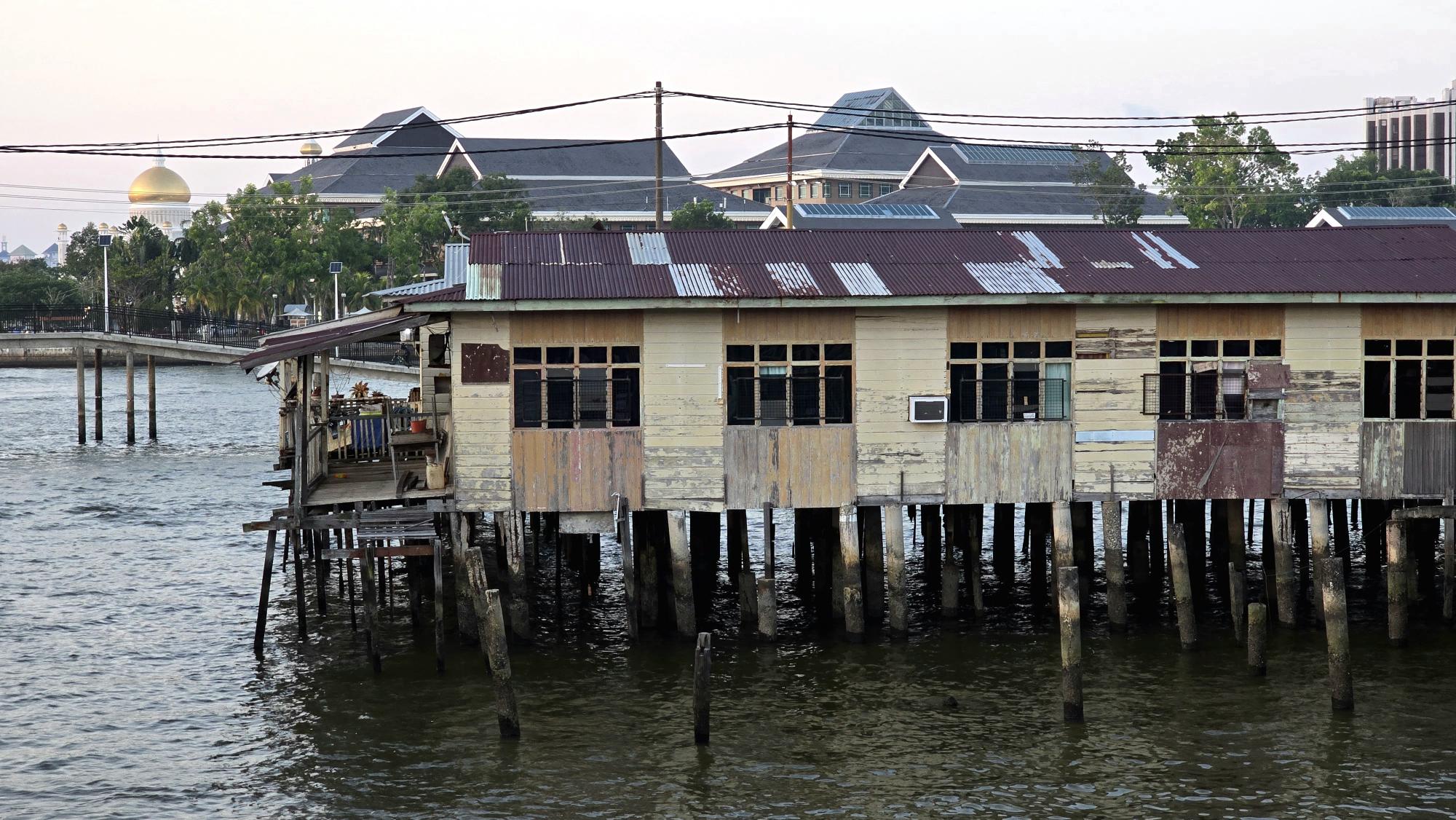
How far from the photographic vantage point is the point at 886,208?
78.9 meters

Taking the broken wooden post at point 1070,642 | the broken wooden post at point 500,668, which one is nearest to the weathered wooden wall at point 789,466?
the broken wooden post at point 1070,642

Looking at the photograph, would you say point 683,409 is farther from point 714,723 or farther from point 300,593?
point 300,593

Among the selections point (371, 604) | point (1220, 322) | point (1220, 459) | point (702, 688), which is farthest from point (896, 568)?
point (371, 604)

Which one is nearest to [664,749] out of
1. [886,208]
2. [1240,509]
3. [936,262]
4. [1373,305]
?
[936,262]

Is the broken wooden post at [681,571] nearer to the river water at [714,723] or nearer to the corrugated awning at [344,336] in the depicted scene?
the river water at [714,723]

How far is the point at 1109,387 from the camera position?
24438mm

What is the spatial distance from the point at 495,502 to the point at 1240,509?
12.1 m

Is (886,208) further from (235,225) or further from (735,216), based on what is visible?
(235,225)

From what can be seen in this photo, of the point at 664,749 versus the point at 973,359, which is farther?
the point at 973,359

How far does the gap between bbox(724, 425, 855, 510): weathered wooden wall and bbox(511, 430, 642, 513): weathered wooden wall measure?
1.48 m

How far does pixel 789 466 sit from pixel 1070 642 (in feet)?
17.8

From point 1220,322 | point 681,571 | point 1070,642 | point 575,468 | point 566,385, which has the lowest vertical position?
point 1070,642

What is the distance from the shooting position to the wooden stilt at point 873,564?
82.4 ft

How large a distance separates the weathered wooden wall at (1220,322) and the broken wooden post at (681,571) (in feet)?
26.4
